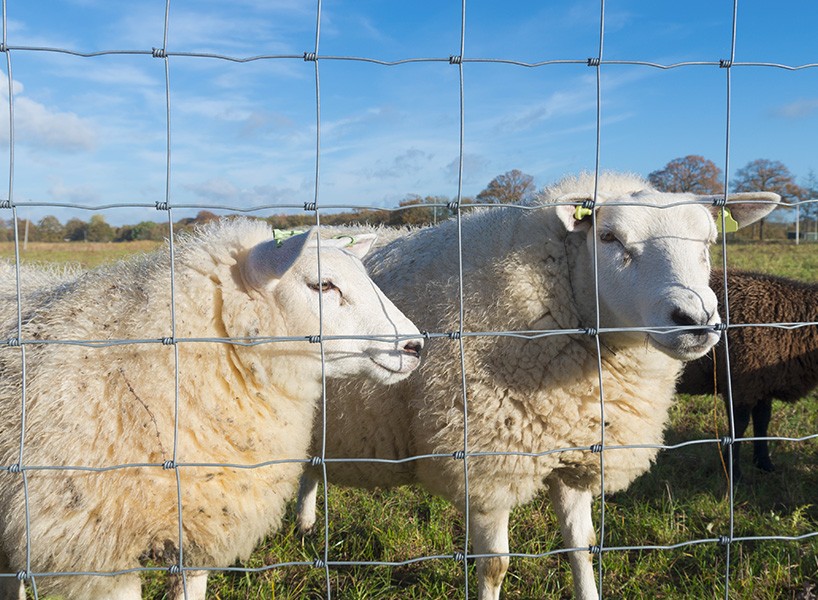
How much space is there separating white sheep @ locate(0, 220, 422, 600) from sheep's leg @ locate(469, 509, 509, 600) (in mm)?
1009

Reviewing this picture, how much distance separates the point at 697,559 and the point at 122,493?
277 cm

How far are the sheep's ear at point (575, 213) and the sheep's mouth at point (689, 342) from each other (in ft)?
1.97

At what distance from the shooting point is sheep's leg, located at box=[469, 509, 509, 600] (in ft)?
9.87

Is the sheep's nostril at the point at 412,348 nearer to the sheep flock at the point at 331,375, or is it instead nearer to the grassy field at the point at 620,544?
the sheep flock at the point at 331,375

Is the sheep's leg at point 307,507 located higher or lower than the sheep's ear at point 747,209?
lower

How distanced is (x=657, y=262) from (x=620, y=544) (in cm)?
186

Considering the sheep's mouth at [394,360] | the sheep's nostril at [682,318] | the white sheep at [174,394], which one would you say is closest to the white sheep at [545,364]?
the sheep's nostril at [682,318]

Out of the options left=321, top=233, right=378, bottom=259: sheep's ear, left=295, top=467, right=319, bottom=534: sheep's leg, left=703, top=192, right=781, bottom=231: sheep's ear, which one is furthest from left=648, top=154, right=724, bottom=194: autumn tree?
left=295, top=467, right=319, bottom=534: sheep's leg

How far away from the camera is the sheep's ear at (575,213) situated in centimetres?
263

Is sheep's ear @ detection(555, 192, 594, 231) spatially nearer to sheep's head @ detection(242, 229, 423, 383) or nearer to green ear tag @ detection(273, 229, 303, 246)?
sheep's head @ detection(242, 229, 423, 383)

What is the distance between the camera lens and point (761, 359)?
4969 mm

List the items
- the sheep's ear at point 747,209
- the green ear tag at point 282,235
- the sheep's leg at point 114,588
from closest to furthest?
the sheep's leg at point 114,588 → the green ear tag at point 282,235 → the sheep's ear at point 747,209

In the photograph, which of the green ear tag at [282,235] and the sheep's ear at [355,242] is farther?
the sheep's ear at [355,242]

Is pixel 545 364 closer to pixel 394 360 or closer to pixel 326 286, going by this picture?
pixel 394 360
